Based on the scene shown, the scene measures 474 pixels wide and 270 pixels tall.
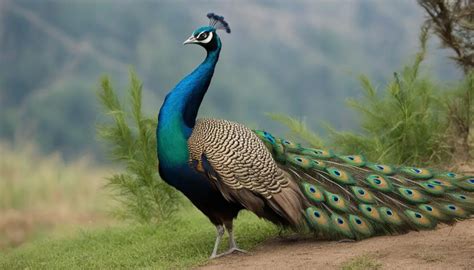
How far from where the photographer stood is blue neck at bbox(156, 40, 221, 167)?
5.03 metres

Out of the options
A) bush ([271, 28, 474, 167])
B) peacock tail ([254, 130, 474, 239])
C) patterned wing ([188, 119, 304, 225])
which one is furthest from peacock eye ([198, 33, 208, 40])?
bush ([271, 28, 474, 167])

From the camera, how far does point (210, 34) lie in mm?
5422

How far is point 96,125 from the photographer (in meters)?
7.38

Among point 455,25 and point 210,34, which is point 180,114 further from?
point 455,25

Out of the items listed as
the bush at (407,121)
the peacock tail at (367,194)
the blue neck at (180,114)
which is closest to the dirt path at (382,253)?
the peacock tail at (367,194)

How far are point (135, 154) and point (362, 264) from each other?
3719mm

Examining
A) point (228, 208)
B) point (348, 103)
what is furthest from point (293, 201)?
point (348, 103)

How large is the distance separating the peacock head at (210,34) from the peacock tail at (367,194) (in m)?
0.88

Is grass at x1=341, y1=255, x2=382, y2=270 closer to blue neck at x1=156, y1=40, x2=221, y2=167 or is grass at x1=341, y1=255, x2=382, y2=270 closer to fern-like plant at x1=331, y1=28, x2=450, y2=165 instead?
blue neck at x1=156, y1=40, x2=221, y2=167

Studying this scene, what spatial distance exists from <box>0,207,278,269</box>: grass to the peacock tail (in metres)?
0.93

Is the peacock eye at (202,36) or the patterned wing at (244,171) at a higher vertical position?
the peacock eye at (202,36)

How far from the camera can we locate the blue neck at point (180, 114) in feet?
16.5

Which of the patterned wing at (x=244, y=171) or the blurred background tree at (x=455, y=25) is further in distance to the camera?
the blurred background tree at (x=455, y=25)

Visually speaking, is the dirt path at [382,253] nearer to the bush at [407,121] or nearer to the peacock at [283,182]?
the peacock at [283,182]
